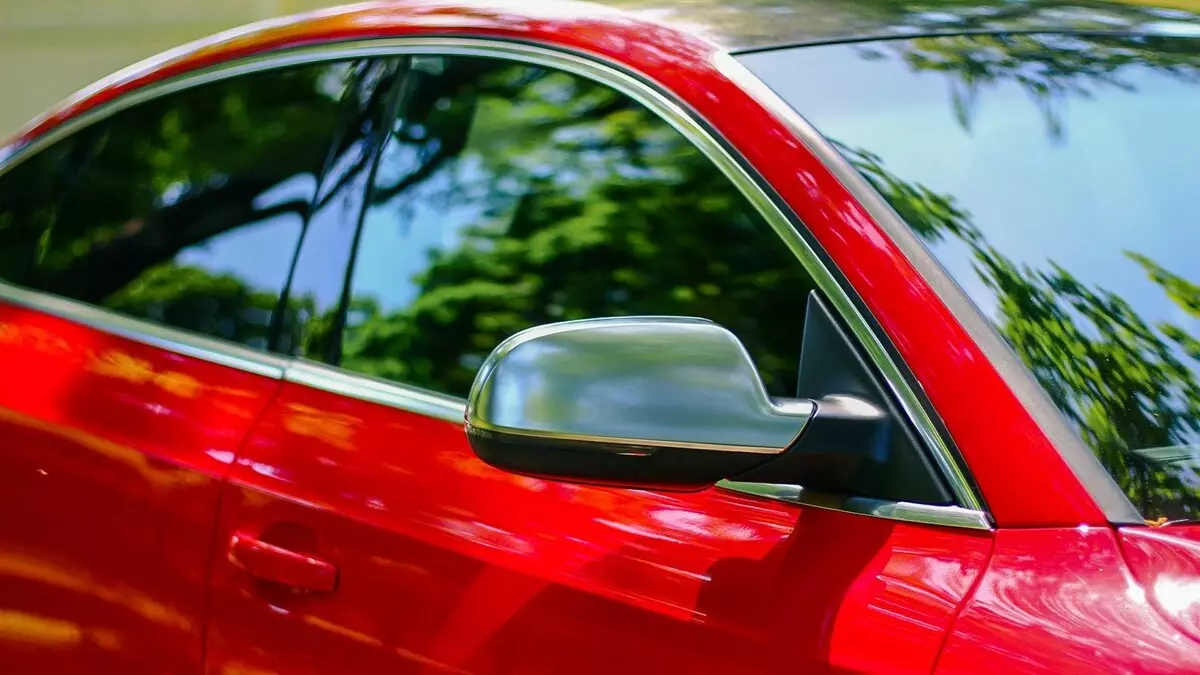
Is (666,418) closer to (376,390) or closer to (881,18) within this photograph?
(376,390)

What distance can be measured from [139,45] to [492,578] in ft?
30.1

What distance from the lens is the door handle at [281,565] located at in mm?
1844

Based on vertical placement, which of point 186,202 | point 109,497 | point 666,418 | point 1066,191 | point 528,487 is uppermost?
point 1066,191

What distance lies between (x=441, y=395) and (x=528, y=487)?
0.25m

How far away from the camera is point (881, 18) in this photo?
81.4 inches

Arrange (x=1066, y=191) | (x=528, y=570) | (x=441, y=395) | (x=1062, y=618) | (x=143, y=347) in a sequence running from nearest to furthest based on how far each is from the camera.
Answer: (x=1062, y=618), (x=528, y=570), (x=1066, y=191), (x=441, y=395), (x=143, y=347)

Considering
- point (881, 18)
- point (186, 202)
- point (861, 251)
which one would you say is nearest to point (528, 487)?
point (861, 251)

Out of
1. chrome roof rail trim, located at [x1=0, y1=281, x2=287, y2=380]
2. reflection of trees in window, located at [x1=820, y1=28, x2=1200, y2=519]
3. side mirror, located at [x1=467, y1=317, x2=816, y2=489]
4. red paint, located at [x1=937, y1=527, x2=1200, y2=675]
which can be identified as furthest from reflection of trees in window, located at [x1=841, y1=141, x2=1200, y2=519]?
chrome roof rail trim, located at [x1=0, y1=281, x2=287, y2=380]

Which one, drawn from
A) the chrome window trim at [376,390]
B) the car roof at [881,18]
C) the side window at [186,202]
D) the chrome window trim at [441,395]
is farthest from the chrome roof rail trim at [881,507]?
the side window at [186,202]

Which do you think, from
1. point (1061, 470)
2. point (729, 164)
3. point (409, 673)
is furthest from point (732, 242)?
point (409, 673)

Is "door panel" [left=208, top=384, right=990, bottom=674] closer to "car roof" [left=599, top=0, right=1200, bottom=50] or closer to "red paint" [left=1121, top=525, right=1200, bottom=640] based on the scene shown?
"red paint" [left=1121, top=525, right=1200, bottom=640]

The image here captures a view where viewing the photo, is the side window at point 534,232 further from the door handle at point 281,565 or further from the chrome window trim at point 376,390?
the door handle at point 281,565

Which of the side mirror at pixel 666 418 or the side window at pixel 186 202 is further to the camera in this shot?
the side window at pixel 186 202

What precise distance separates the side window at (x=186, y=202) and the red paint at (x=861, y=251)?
274mm
